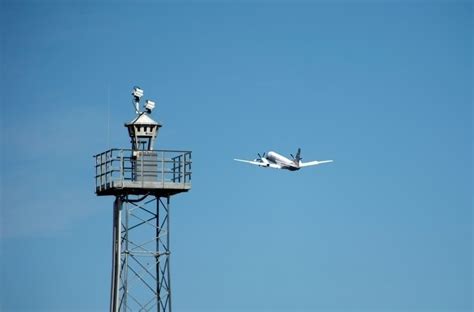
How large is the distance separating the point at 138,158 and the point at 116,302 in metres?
6.84

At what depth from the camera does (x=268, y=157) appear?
10656 cm

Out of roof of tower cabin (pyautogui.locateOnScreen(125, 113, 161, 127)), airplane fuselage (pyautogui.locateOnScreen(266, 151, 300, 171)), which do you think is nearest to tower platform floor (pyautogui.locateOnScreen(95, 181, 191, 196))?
roof of tower cabin (pyautogui.locateOnScreen(125, 113, 161, 127))

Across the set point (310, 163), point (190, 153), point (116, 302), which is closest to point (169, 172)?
point (190, 153)

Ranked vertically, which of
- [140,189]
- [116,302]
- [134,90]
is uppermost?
[134,90]

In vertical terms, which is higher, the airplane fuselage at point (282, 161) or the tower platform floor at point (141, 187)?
the airplane fuselage at point (282, 161)

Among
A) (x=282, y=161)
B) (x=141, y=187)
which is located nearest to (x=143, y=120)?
(x=141, y=187)

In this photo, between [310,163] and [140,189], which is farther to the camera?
[310,163]

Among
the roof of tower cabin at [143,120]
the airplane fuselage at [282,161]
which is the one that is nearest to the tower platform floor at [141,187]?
the roof of tower cabin at [143,120]

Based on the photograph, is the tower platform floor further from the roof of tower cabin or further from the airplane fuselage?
the airplane fuselage

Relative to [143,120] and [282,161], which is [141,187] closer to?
[143,120]

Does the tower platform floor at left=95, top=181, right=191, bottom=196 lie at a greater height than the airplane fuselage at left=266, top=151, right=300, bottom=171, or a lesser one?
→ lesser

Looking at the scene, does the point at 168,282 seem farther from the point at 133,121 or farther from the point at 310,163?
the point at 310,163

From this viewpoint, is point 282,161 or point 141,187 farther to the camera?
point 282,161

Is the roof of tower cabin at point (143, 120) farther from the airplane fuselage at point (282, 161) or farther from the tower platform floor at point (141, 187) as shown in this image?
the airplane fuselage at point (282, 161)
